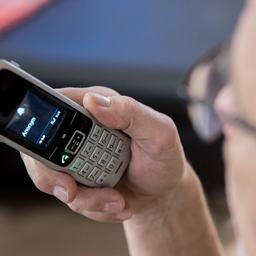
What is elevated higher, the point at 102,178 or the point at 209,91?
the point at 209,91

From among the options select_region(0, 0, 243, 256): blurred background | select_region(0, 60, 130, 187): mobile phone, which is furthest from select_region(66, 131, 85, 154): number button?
select_region(0, 0, 243, 256): blurred background

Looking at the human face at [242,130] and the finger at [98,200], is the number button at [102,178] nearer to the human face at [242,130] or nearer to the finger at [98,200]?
the finger at [98,200]

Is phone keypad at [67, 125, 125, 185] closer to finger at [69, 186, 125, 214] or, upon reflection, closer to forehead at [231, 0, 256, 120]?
finger at [69, 186, 125, 214]

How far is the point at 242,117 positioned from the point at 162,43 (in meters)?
0.98

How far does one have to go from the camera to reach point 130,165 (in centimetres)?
86

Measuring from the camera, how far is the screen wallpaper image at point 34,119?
2.46ft

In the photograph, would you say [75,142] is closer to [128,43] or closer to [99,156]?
[99,156]

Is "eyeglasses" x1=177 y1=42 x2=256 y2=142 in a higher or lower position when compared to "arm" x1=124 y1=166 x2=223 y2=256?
higher

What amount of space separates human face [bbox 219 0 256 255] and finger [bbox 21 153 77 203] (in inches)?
6.3

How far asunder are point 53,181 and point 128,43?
87cm

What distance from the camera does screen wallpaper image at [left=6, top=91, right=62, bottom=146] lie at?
750mm

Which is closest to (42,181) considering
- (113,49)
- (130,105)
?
(130,105)

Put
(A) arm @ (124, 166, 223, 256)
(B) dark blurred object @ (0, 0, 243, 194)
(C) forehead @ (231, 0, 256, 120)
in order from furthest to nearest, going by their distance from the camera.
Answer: (B) dark blurred object @ (0, 0, 243, 194)
(A) arm @ (124, 166, 223, 256)
(C) forehead @ (231, 0, 256, 120)

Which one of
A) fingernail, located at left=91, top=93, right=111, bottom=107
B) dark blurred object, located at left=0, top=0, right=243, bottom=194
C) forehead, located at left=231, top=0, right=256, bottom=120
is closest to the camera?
forehead, located at left=231, top=0, right=256, bottom=120
